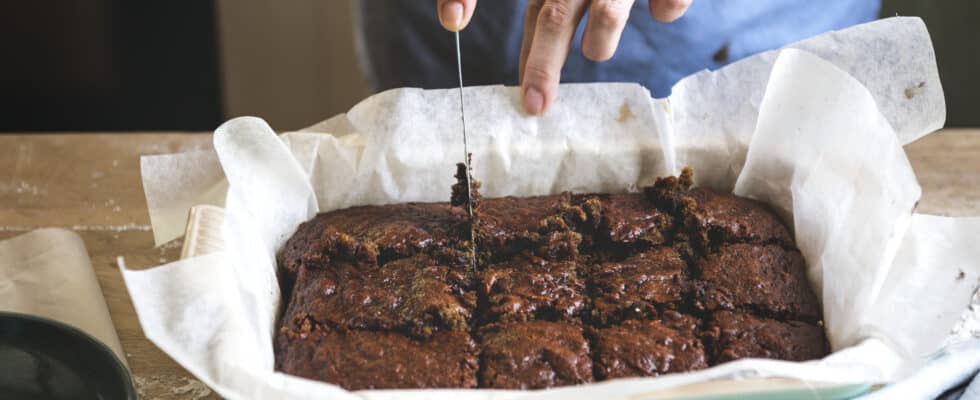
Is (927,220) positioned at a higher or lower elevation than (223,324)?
higher

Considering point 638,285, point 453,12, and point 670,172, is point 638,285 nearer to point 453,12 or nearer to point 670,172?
point 670,172

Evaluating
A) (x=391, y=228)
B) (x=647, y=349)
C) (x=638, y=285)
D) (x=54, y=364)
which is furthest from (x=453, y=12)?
(x=54, y=364)

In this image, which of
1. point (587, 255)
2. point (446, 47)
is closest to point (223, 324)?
point (587, 255)

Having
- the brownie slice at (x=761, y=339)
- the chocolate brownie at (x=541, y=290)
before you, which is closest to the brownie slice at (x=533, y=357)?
the chocolate brownie at (x=541, y=290)

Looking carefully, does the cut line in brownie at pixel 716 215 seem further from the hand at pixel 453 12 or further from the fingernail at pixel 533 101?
the hand at pixel 453 12

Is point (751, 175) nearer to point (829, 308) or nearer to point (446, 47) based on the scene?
point (829, 308)

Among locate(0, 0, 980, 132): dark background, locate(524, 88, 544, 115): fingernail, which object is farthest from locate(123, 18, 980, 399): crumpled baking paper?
locate(0, 0, 980, 132): dark background
